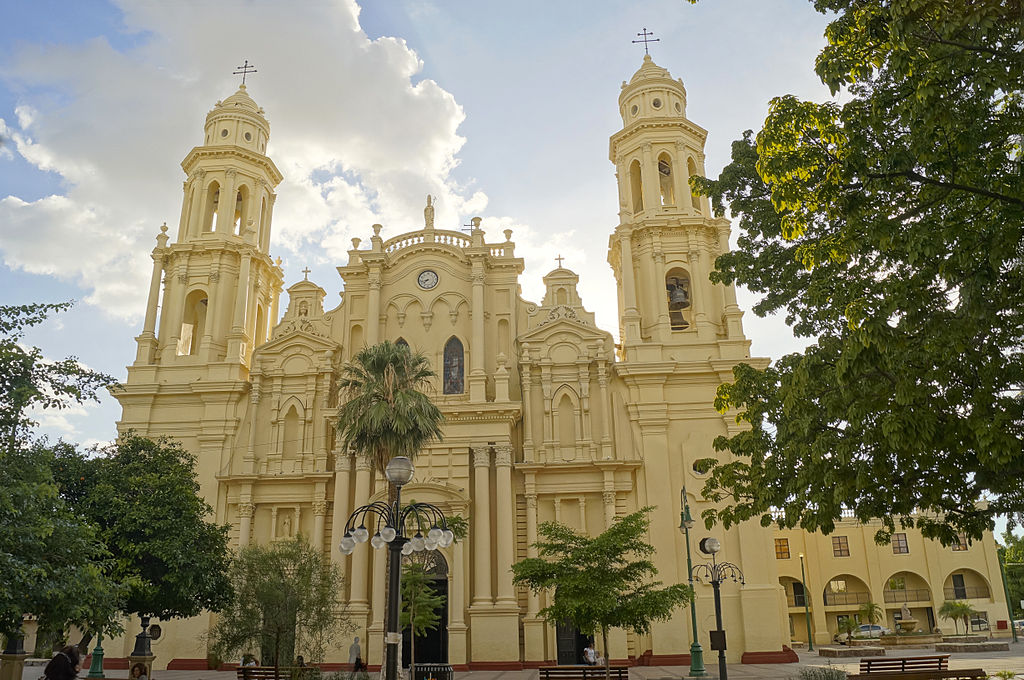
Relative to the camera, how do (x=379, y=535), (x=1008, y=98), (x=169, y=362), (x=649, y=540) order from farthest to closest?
1. (x=169, y=362)
2. (x=649, y=540)
3. (x=379, y=535)
4. (x=1008, y=98)

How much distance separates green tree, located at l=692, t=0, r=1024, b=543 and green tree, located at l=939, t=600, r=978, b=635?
135ft

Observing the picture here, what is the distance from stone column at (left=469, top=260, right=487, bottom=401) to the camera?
33.3 meters

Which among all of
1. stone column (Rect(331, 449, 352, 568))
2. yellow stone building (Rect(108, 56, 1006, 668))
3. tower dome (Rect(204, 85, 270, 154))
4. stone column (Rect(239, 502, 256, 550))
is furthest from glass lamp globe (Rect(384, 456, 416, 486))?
tower dome (Rect(204, 85, 270, 154))

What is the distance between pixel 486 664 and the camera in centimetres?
2897

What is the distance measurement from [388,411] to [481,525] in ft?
32.5

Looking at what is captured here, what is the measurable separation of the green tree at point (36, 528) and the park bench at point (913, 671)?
1539 cm

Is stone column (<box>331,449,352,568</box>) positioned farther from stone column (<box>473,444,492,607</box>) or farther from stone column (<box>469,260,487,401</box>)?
stone column (<box>469,260,487,401</box>)

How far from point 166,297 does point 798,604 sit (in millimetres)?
42181

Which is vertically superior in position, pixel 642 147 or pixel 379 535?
pixel 642 147

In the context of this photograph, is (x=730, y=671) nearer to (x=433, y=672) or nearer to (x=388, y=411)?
(x=433, y=672)

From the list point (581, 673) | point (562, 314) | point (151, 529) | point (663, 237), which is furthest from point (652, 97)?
point (151, 529)

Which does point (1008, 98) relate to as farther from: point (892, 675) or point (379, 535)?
point (892, 675)

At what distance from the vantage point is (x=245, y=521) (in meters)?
33.0

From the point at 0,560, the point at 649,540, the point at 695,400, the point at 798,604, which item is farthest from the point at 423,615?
the point at 798,604
